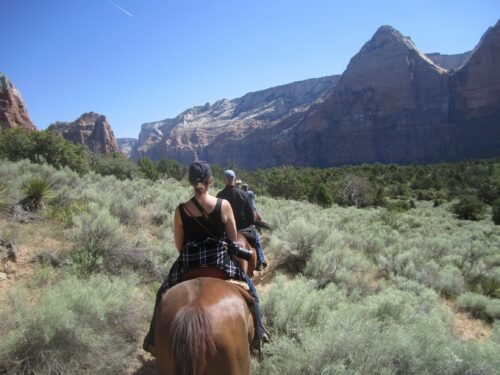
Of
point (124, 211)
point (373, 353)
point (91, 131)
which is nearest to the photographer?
point (373, 353)

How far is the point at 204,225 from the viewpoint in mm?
3236

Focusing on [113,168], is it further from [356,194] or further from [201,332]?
[201,332]

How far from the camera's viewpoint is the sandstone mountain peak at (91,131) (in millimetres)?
134500

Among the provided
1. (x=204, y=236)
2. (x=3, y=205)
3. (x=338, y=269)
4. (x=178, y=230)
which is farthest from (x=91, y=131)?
(x=204, y=236)

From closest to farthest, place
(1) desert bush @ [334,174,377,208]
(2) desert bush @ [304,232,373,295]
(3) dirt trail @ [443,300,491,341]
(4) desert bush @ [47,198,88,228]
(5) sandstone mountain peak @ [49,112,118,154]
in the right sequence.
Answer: (3) dirt trail @ [443,300,491,341]
(2) desert bush @ [304,232,373,295]
(4) desert bush @ [47,198,88,228]
(1) desert bush @ [334,174,377,208]
(5) sandstone mountain peak @ [49,112,118,154]

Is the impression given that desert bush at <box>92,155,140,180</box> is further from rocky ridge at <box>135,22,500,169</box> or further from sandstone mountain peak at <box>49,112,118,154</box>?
sandstone mountain peak at <box>49,112,118,154</box>

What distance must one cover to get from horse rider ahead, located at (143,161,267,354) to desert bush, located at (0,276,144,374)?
883 millimetres

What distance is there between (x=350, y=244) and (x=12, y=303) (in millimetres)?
8630

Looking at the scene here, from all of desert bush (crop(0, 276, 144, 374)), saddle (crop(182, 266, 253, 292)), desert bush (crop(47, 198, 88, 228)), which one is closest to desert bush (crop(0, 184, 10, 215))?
desert bush (crop(47, 198, 88, 228))

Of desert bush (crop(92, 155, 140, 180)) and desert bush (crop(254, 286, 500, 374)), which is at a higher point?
desert bush (crop(92, 155, 140, 180))

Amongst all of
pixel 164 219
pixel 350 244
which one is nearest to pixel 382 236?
→ pixel 350 244

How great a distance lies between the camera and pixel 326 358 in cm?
308

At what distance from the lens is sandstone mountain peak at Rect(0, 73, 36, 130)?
78369mm

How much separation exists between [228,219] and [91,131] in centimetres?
15774
